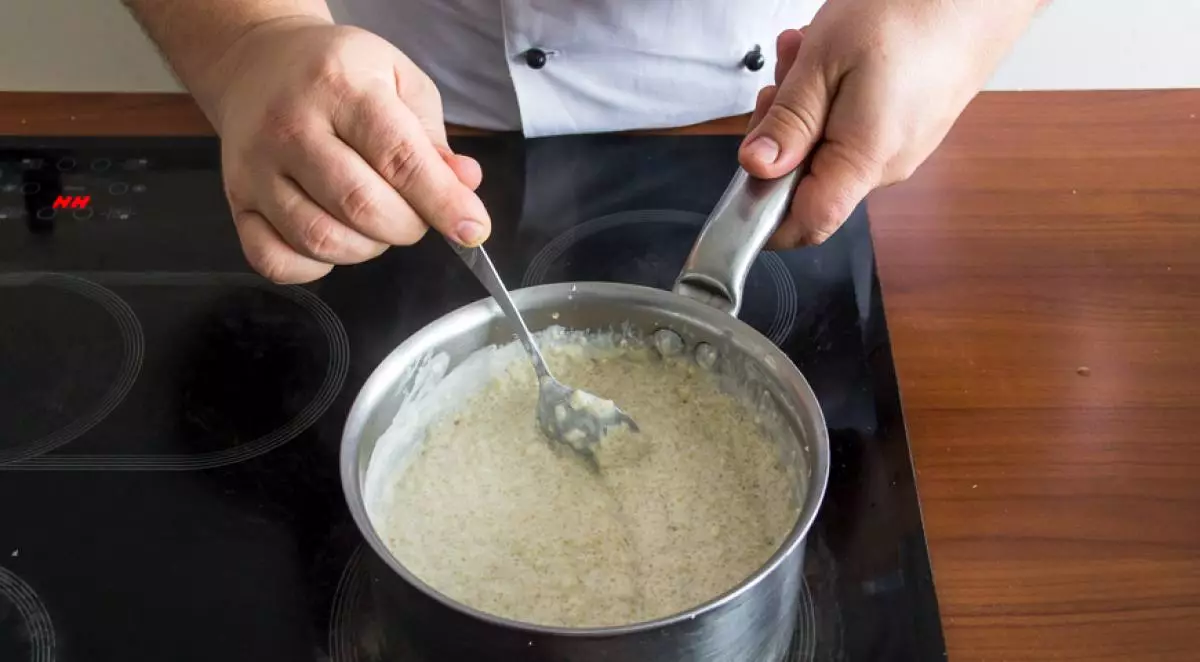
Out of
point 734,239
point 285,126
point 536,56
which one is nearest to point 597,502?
point 734,239

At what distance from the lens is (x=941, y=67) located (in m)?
0.70

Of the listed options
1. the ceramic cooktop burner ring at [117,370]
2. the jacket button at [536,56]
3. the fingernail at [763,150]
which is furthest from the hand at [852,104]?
the ceramic cooktop burner ring at [117,370]

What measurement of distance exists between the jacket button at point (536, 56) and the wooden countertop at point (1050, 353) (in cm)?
17

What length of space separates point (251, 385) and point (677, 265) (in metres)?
0.32

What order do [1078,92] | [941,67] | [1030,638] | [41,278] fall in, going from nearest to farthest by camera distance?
[1030,638] < [941,67] < [41,278] < [1078,92]

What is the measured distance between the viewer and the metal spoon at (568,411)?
67 centimetres

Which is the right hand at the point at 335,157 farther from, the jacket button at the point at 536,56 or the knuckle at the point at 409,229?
the jacket button at the point at 536,56

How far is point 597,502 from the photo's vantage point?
67cm

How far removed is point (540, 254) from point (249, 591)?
337mm

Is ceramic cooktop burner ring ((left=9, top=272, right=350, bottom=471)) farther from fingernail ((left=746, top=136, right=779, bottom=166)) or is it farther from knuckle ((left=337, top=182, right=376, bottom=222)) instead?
fingernail ((left=746, top=136, right=779, bottom=166))

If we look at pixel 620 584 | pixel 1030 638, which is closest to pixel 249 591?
pixel 620 584

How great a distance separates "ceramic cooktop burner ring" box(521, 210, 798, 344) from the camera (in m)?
0.78

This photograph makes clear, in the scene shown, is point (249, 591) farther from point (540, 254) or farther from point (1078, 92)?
point (1078, 92)

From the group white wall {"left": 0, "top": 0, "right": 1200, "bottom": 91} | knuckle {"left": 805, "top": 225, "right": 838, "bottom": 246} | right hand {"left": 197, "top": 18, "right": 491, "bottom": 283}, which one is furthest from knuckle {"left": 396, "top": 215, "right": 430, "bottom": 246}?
white wall {"left": 0, "top": 0, "right": 1200, "bottom": 91}
